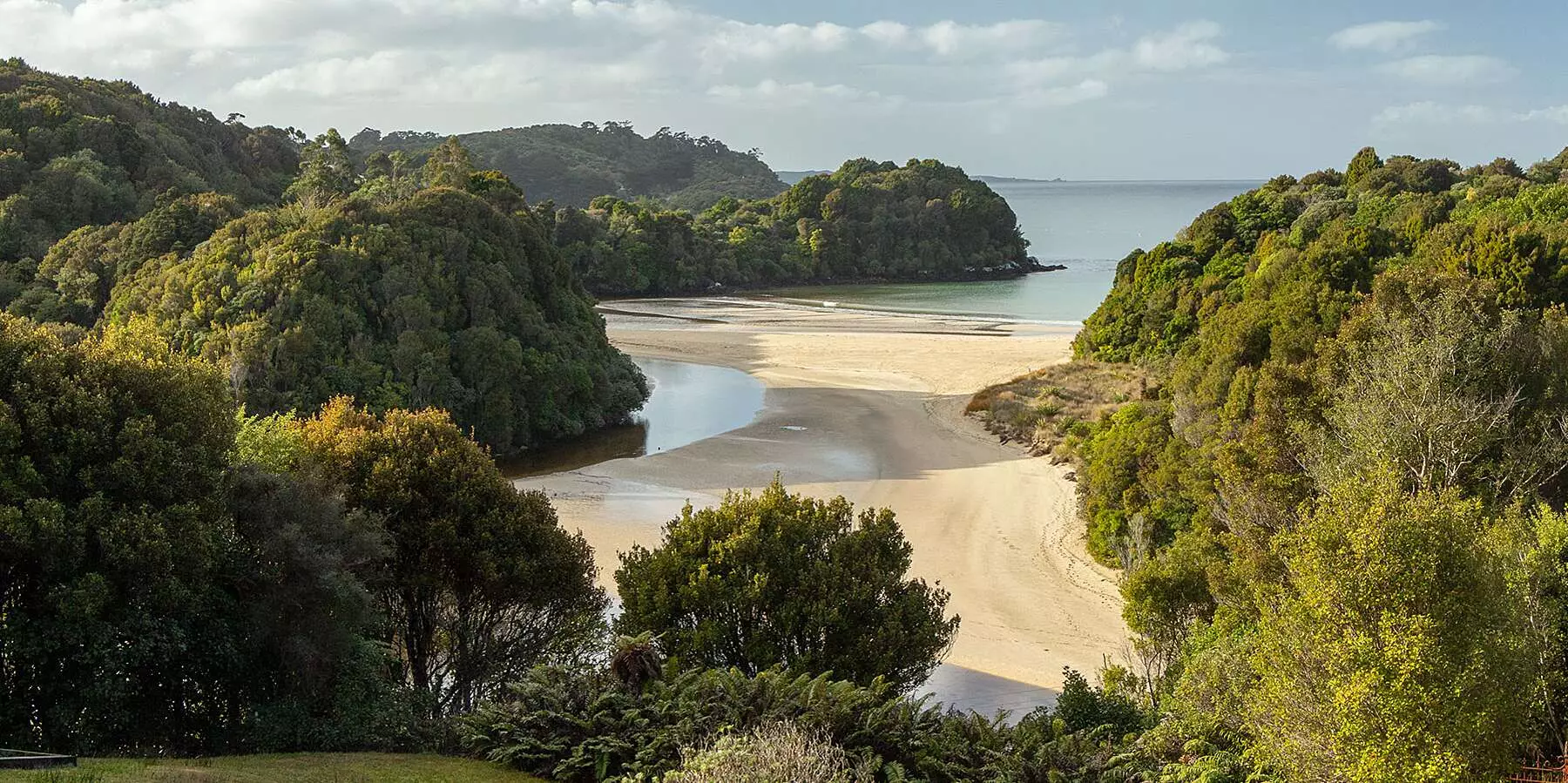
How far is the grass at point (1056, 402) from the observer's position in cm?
3369

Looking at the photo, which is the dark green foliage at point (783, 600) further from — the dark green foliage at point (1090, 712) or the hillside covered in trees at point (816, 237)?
the hillside covered in trees at point (816, 237)

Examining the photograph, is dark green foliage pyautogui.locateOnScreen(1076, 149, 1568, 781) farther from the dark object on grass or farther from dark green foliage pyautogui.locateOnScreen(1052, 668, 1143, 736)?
the dark object on grass

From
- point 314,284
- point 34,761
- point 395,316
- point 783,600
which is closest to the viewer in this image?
point 34,761

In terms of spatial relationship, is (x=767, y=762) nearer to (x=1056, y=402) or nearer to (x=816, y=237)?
(x=1056, y=402)

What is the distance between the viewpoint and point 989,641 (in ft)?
62.1

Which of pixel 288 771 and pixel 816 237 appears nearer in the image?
pixel 288 771

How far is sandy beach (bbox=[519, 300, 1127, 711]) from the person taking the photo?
1916cm

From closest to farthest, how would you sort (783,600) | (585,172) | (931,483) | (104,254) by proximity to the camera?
(783,600), (931,483), (104,254), (585,172)

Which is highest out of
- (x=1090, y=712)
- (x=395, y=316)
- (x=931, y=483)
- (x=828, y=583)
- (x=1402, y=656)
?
(x=395, y=316)

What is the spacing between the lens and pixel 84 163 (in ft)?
132

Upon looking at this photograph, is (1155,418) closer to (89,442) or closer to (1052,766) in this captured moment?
(1052,766)

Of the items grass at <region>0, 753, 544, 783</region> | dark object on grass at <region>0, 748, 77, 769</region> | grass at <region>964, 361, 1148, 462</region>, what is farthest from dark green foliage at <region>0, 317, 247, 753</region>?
grass at <region>964, 361, 1148, 462</region>

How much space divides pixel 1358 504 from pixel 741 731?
6173 mm

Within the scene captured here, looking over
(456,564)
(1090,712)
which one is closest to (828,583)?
(1090,712)
